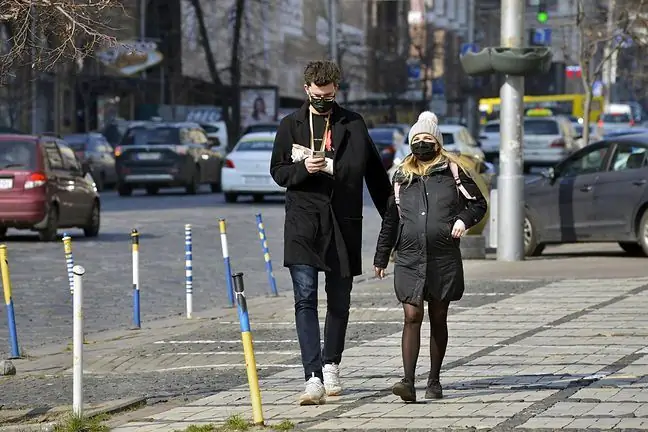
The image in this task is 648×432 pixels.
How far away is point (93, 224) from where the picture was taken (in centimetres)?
2675

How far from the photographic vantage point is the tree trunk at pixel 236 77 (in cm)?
6519

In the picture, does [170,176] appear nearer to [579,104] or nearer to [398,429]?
[398,429]

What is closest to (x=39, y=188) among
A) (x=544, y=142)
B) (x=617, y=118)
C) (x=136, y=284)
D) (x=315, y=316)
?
(x=136, y=284)

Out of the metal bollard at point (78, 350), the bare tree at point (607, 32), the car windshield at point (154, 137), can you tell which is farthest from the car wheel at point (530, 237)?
the car windshield at point (154, 137)

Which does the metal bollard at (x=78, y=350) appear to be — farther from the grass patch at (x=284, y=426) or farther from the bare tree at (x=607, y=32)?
the bare tree at (x=607, y=32)

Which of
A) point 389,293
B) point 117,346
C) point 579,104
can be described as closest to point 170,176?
point 389,293

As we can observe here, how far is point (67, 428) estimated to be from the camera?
8641mm

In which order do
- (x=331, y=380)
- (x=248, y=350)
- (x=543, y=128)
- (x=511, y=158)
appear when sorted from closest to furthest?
1. (x=248, y=350)
2. (x=331, y=380)
3. (x=511, y=158)
4. (x=543, y=128)

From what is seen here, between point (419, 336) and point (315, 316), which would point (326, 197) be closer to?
point (315, 316)

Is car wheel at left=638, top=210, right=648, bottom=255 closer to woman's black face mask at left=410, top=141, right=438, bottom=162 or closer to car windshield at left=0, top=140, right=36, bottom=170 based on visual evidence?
car windshield at left=0, top=140, right=36, bottom=170

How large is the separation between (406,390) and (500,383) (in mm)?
1043

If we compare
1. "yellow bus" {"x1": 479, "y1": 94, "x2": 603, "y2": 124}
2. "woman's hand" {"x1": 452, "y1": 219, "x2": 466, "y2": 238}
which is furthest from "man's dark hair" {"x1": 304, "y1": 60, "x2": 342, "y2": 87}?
"yellow bus" {"x1": 479, "y1": 94, "x2": 603, "y2": 124}

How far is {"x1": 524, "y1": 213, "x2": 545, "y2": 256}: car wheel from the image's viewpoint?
864 inches

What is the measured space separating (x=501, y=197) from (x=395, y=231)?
11266 millimetres
